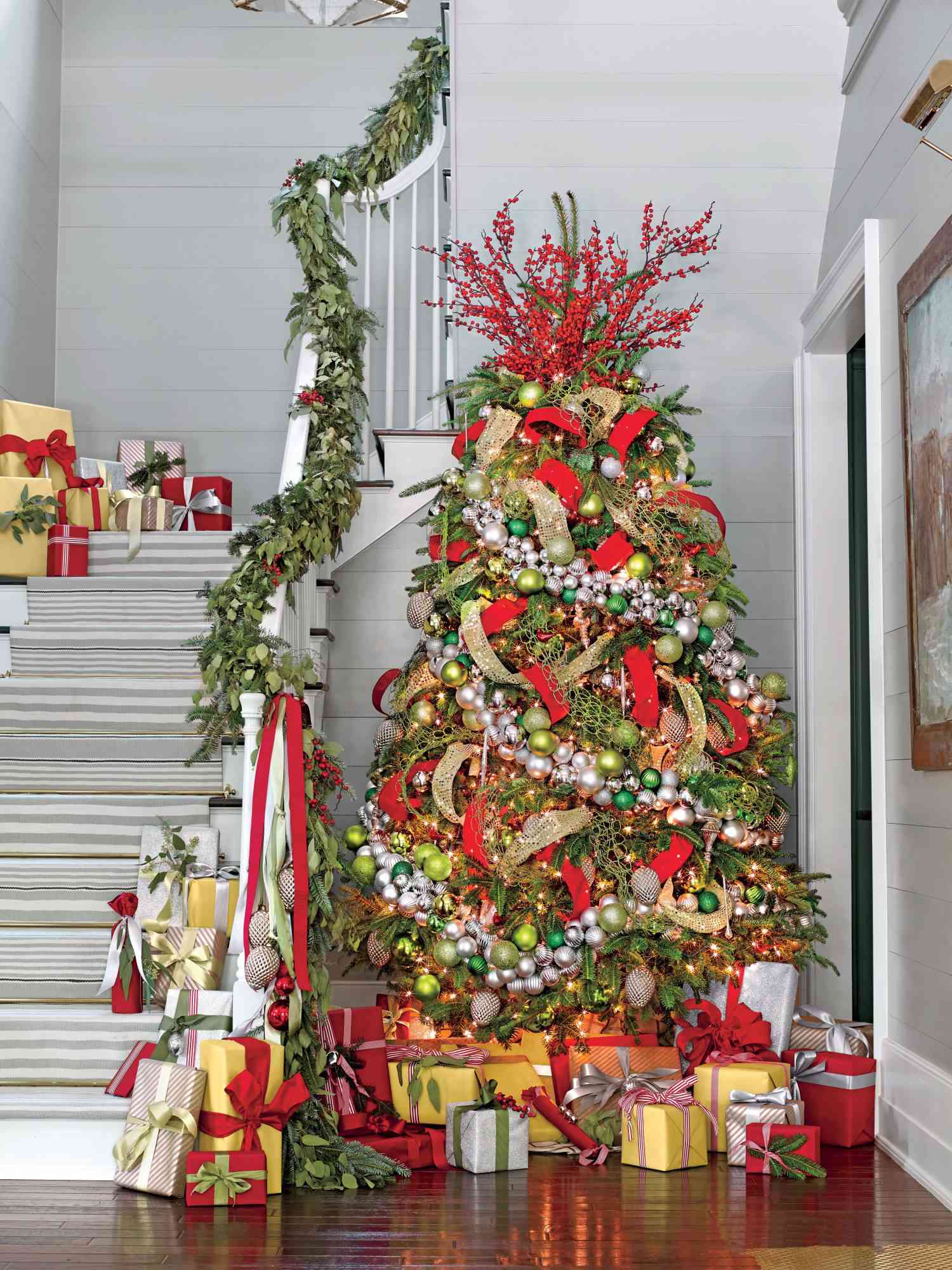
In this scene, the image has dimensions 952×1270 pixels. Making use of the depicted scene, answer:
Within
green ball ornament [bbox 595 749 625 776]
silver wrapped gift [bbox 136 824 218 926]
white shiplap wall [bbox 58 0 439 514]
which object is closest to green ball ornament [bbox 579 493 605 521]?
green ball ornament [bbox 595 749 625 776]

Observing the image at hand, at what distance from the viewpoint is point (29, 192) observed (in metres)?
5.60

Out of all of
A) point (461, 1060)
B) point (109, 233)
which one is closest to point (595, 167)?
point (109, 233)

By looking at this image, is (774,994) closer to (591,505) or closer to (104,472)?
(591,505)

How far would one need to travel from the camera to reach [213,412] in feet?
19.5

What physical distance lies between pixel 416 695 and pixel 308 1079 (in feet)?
3.61

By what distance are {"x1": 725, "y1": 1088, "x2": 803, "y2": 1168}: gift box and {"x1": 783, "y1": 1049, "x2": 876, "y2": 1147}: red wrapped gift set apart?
0.13m

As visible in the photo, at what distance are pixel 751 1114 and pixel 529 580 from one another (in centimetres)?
143

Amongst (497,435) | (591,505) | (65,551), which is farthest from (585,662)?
(65,551)

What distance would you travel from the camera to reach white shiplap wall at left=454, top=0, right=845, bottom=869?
438 centimetres

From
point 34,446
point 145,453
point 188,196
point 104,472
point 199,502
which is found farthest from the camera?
point 188,196

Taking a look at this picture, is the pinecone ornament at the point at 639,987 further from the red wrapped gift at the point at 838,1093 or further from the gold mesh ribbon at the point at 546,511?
the gold mesh ribbon at the point at 546,511

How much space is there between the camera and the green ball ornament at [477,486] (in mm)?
3467

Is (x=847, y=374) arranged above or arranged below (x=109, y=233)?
below

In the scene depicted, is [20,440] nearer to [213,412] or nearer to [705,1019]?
[213,412]
